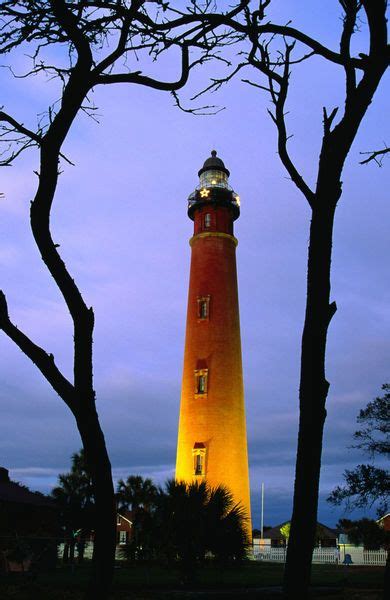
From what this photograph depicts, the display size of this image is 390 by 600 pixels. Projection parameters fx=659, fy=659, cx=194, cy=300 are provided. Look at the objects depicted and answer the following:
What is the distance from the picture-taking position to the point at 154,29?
6.54 meters

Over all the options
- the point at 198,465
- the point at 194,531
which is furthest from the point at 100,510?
the point at 198,465

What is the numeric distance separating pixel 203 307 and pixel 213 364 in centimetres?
361

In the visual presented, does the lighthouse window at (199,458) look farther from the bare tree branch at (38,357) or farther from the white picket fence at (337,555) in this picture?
the bare tree branch at (38,357)

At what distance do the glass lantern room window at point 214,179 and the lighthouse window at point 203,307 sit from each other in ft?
28.4

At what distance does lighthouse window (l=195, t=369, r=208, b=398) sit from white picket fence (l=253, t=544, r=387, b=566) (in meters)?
11.4

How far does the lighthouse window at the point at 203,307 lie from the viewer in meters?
38.8

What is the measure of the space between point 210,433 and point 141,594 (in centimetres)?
1976

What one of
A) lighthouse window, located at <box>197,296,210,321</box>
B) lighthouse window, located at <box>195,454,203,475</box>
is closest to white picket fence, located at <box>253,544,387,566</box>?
lighthouse window, located at <box>195,454,203,475</box>

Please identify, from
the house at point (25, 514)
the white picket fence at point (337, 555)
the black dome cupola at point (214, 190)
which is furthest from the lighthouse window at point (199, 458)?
the black dome cupola at point (214, 190)

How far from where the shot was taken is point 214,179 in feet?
144

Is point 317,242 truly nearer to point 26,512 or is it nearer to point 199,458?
point 26,512

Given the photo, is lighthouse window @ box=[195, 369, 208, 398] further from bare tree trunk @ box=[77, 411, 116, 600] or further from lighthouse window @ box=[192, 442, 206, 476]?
bare tree trunk @ box=[77, 411, 116, 600]

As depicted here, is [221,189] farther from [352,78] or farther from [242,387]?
[352,78]

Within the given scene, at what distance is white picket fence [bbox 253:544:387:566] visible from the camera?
40.2m
